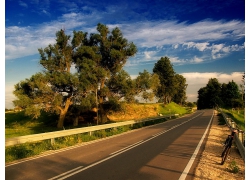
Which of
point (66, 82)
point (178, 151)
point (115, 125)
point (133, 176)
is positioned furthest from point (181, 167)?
point (66, 82)

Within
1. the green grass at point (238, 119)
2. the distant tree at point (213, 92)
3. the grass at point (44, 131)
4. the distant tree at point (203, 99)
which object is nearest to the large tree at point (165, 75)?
the grass at point (44, 131)

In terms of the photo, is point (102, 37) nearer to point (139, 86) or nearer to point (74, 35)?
point (74, 35)

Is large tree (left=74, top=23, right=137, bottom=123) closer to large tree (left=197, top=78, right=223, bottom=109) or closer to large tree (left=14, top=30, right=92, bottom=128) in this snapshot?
large tree (left=14, top=30, right=92, bottom=128)

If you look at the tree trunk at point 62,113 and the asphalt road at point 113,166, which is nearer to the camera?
the asphalt road at point 113,166

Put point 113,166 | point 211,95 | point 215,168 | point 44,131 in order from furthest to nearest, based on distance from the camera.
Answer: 1. point 211,95
2. point 44,131
3. point 113,166
4. point 215,168

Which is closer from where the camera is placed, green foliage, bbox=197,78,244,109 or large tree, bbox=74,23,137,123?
large tree, bbox=74,23,137,123

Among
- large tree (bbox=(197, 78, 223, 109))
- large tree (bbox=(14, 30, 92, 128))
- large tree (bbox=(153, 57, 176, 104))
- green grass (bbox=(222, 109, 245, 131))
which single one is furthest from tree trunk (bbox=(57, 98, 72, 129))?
large tree (bbox=(197, 78, 223, 109))

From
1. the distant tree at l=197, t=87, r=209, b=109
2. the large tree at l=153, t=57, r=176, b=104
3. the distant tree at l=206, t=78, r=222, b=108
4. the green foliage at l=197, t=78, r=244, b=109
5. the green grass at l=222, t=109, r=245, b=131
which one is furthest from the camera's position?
the distant tree at l=197, t=87, r=209, b=109

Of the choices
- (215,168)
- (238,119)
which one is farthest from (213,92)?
(215,168)

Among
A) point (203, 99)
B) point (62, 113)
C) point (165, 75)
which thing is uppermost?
point (165, 75)

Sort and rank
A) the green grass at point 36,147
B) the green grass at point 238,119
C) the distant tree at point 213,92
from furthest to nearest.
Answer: the distant tree at point 213,92, the green grass at point 238,119, the green grass at point 36,147

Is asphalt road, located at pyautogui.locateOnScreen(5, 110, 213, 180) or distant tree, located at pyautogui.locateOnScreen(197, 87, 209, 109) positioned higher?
distant tree, located at pyautogui.locateOnScreen(197, 87, 209, 109)

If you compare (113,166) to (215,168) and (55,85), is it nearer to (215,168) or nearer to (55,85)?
(215,168)

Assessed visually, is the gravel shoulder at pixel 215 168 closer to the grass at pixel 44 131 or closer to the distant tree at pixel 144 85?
the grass at pixel 44 131
